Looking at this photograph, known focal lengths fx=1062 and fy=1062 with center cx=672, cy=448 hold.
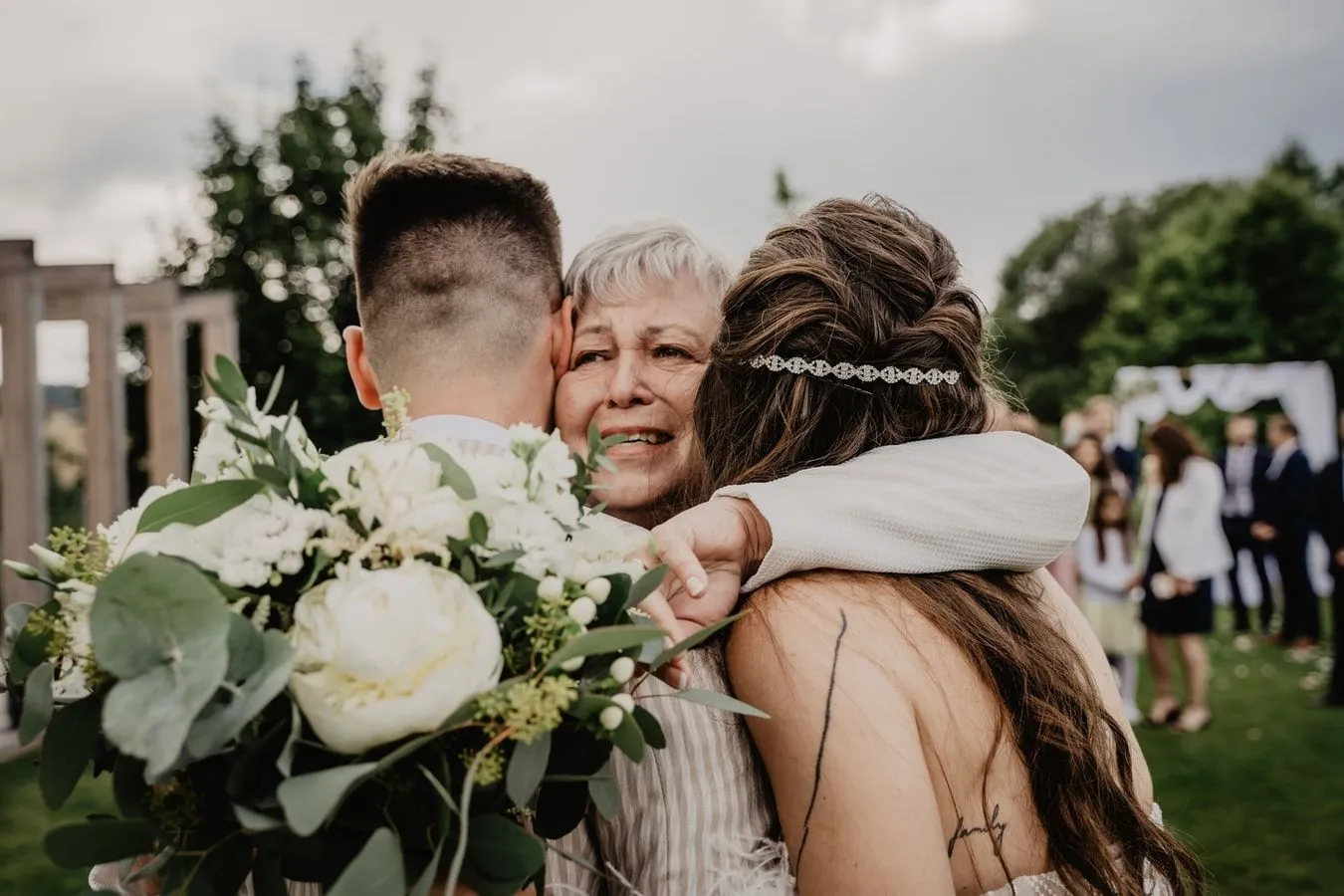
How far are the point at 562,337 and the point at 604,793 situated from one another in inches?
60.9

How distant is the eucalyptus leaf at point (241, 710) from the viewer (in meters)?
1.23

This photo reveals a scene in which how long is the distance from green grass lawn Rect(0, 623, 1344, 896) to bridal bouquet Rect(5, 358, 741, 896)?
11.7ft

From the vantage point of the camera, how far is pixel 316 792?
1.22 metres

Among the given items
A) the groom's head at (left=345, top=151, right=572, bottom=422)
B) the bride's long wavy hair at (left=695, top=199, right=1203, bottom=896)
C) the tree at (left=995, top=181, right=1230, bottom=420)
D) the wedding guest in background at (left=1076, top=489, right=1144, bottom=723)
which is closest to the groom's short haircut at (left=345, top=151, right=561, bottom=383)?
the groom's head at (left=345, top=151, right=572, bottom=422)

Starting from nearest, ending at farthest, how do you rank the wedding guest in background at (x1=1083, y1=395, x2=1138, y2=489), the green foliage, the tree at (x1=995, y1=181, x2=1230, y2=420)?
the wedding guest in background at (x1=1083, y1=395, x2=1138, y2=489)
the green foliage
the tree at (x1=995, y1=181, x2=1230, y2=420)

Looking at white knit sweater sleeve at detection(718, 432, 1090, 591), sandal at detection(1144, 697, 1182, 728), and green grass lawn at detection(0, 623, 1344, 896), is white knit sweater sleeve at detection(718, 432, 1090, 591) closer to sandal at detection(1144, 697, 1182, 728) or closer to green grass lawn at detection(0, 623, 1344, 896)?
green grass lawn at detection(0, 623, 1344, 896)

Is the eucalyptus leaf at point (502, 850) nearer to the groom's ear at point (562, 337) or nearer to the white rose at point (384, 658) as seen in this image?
the white rose at point (384, 658)

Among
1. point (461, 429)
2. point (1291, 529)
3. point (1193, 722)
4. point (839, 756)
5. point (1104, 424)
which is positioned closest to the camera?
point (839, 756)

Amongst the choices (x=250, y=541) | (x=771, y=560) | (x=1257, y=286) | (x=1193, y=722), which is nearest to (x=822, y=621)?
(x=771, y=560)

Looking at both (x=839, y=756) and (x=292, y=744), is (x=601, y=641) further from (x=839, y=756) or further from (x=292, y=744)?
(x=839, y=756)

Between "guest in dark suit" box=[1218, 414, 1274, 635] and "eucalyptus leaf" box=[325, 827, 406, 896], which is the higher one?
"eucalyptus leaf" box=[325, 827, 406, 896]

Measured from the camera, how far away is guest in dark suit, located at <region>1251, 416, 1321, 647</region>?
12266mm

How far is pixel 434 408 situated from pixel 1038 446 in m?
1.38

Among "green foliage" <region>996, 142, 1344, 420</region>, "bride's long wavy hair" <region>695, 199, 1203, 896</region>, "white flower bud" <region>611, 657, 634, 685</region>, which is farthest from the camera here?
"green foliage" <region>996, 142, 1344, 420</region>
